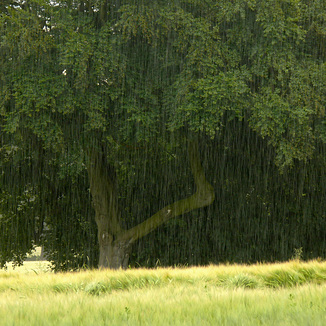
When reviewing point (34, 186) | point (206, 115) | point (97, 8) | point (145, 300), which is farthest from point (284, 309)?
point (34, 186)

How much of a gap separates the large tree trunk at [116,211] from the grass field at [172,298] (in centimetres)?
610

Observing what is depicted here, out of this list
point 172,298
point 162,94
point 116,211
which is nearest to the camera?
point 172,298

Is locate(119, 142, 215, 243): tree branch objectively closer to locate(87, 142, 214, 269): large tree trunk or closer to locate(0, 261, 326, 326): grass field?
locate(87, 142, 214, 269): large tree trunk

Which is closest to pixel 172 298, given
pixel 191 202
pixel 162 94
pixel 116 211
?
pixel 162 94

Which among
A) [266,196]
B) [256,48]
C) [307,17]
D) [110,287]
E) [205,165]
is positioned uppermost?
[307,17]

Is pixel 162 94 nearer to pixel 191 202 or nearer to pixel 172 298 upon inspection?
pixel 191 202

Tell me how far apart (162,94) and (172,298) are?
25.2ft

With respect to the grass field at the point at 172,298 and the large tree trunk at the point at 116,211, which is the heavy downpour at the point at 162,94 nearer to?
the large tree trunk at the point at 116,211

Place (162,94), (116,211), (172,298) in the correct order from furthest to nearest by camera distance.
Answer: (116,211)
(162,94)
(172,298)

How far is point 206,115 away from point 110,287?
212 inches

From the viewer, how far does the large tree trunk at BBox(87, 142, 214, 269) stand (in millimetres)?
15836

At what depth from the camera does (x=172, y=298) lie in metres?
7.00

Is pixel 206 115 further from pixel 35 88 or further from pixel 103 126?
pixel 35 88

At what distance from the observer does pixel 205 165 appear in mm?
17094
